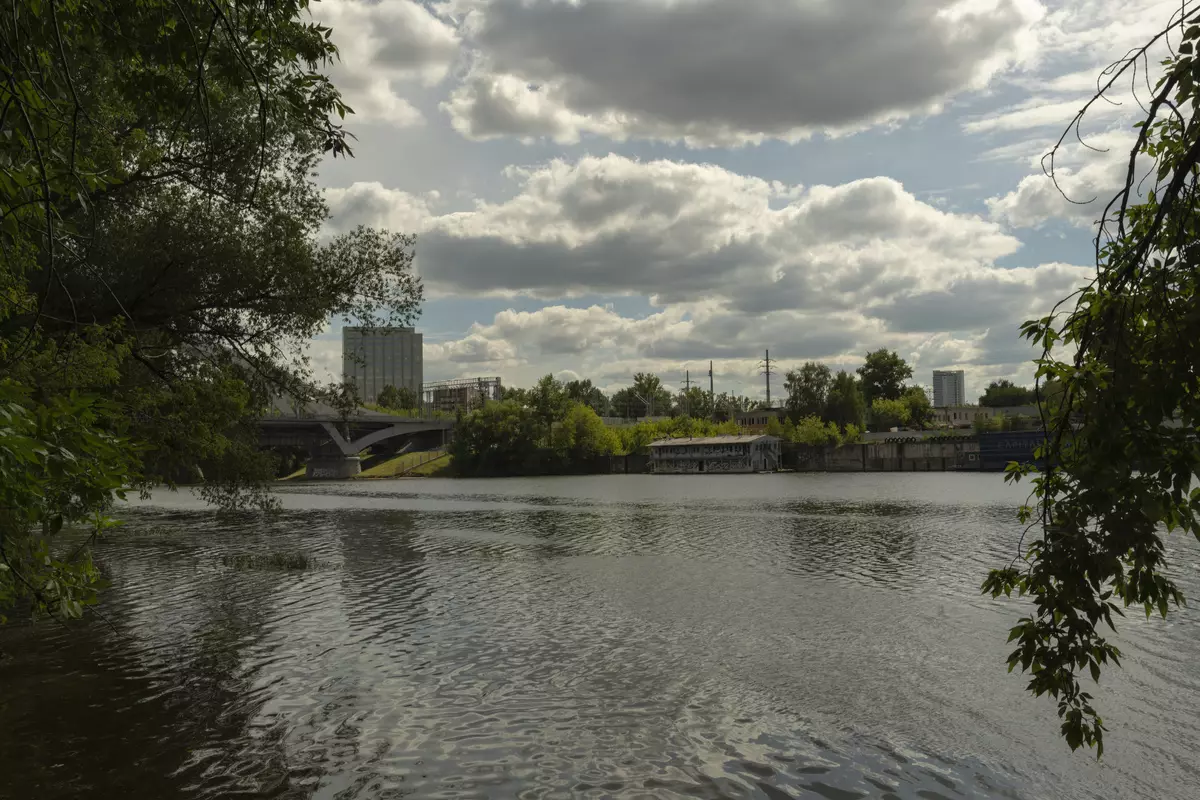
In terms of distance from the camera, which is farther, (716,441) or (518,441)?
(518,441)

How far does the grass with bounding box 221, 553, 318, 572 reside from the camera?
95.1ft

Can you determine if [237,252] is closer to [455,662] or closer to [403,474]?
[455,662]

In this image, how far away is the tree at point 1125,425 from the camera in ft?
14.9

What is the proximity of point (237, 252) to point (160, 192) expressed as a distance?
2172mm

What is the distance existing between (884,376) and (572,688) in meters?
170

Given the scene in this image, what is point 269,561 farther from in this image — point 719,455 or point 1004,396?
point 1004,396

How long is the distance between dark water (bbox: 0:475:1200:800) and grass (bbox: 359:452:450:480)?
104m

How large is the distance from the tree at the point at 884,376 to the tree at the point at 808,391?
28876 millimetres

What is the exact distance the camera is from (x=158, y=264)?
2059 cm

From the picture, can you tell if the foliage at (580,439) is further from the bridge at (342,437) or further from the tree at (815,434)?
the tree at (815,434)

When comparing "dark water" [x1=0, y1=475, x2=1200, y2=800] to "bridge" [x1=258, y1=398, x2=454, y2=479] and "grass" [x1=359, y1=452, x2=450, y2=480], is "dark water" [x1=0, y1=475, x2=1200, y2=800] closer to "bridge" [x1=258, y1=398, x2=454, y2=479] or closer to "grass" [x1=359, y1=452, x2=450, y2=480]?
"bridge" [x1=258, y1=398, x2=454, y2=479]

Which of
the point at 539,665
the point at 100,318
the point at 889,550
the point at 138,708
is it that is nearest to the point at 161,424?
the point at 100,318

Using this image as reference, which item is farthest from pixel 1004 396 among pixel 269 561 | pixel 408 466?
pixel 269 561

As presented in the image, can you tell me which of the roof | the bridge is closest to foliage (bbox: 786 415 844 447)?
the roof
